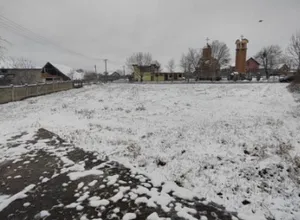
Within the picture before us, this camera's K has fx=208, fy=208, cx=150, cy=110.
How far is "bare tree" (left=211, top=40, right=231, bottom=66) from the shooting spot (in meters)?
68.2

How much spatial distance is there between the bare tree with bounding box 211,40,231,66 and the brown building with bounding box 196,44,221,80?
3.68 metres

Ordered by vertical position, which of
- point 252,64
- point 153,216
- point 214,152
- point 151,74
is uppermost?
point 252,64

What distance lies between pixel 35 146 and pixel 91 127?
94.7 inches

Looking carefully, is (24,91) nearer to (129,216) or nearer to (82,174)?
(82,174)

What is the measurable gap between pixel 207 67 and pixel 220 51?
1114cm

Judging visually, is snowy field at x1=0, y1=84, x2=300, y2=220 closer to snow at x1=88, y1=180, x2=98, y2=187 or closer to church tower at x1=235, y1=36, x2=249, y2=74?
snow at x1=88, y1=180, x2=98, y2=187

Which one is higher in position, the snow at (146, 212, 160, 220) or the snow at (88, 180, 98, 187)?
the snow at (88, 180, 98, 187)

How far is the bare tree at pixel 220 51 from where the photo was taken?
224 ft

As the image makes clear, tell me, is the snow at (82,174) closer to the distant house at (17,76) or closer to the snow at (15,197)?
the snow at (15,197)

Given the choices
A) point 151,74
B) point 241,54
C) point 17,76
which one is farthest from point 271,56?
point 17,76

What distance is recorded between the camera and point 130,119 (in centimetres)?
984

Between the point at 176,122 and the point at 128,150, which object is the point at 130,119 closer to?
the point at 176,122

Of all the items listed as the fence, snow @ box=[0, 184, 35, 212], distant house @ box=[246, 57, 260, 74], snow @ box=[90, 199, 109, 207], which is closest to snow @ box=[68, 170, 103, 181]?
snow @ box=[0, 184, 35, 212]

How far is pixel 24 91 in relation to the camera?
67.7 feet
